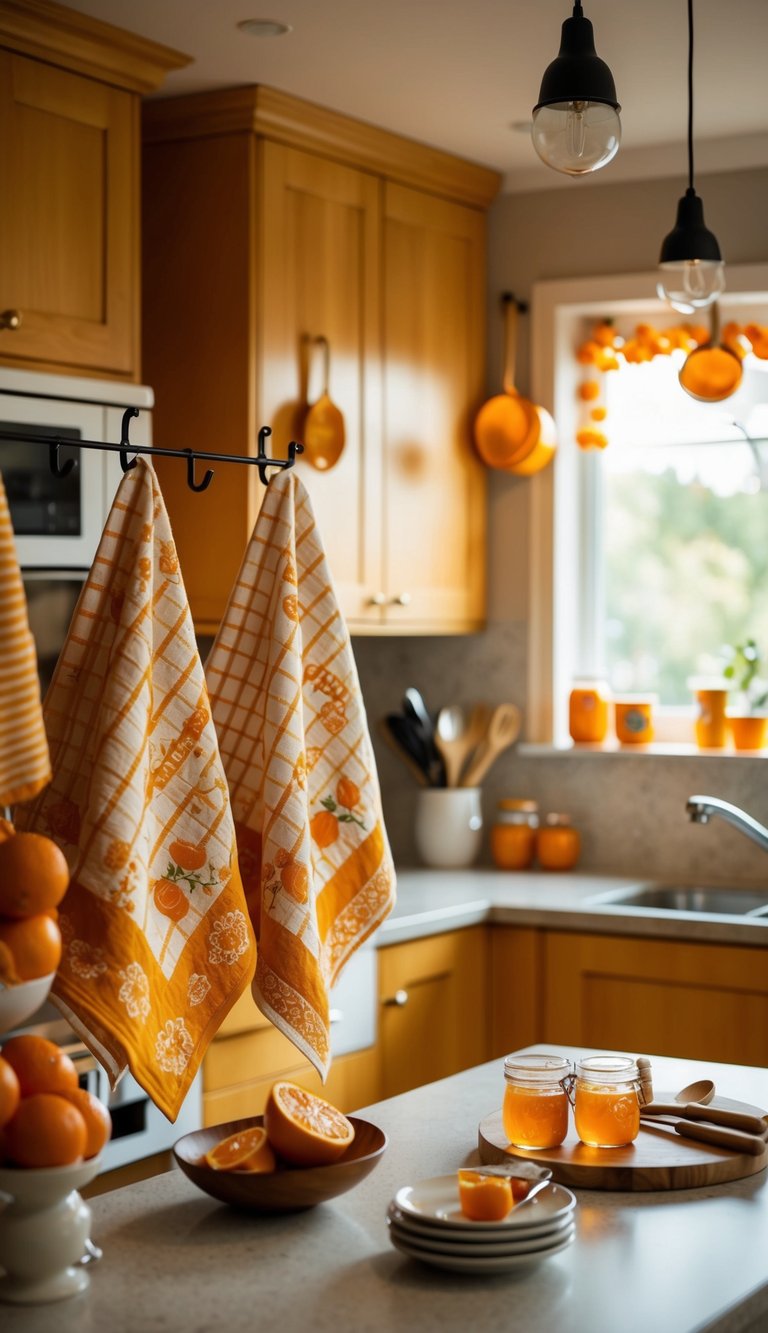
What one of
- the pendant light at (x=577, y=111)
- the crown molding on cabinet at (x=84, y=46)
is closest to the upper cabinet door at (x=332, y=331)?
the crown molding on cabinet at (x=84, y=46)

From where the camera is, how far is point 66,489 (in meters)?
2.79

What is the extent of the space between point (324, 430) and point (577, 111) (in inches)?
66.1

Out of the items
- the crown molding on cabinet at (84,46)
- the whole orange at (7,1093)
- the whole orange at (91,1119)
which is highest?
the crown molding on cabinet at (84,46)

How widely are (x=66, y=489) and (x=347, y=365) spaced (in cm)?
101

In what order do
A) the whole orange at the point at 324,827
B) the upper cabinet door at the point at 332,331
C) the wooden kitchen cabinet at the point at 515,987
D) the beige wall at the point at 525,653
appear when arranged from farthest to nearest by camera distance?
the beige wall at the point at 525,653 → the wooden kitchen cabinet at the point at 515,987 → the upper cabinet door at the point at 332,331 → the whole orange at the point at 324,827

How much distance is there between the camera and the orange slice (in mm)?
1537

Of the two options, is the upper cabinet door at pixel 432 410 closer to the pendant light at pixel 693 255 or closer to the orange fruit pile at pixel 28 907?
the pendant light at pixel 693 255

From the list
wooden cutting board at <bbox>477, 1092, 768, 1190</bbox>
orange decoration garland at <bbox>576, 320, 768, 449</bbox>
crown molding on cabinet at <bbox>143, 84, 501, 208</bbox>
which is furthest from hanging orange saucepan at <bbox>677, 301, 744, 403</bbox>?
wooden cutting board at <bbox>477, 1092, 768, 1190</bbox>

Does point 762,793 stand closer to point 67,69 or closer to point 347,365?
point 347,365

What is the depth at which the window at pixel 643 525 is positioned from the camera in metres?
3.97

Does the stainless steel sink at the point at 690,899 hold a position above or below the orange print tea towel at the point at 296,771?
below

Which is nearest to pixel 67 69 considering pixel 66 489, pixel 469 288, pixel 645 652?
pixel 66 489

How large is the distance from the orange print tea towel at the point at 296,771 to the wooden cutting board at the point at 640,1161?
0.78 feet

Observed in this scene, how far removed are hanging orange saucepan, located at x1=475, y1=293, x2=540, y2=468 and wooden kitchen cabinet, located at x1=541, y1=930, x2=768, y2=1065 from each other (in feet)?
4.01
